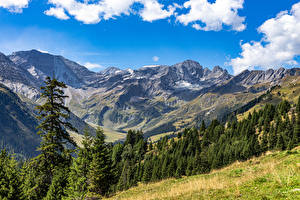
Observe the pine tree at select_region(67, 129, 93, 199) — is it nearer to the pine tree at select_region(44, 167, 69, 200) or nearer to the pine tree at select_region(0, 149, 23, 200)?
the pine tree at select_region(44, 167, 69, 200)

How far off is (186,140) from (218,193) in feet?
337

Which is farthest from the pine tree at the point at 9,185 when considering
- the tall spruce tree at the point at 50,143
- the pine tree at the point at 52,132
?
the pine tree at the point at 52,132

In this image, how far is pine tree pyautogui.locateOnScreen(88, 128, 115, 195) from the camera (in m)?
31.7

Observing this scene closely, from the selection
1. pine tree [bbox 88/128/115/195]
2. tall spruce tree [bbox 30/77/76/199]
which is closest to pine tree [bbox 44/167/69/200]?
tall spruce tree [bbox 30/77/76/199]

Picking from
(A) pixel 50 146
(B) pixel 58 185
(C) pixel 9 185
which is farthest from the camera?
(A) pixel 50 146

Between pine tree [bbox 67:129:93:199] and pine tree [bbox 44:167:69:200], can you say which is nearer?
pine tree [bbox 67:129:93:199]

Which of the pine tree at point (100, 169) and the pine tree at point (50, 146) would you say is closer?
the pine tree at point (50, 146)

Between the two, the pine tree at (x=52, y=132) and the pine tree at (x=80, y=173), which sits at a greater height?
the pine tree at (x=52, y=132)

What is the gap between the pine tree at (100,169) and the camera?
1249 inches

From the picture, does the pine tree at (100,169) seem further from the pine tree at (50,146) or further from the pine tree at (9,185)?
the pine tree at (9,185)

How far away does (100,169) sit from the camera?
105 ft

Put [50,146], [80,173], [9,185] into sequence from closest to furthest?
1. [9,185]
2. [50,146]
3. [80,173]

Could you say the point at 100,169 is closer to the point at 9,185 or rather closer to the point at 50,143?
the point at 50,143

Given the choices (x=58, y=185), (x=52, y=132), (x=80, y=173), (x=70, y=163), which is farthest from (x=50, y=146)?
(x=80, y=173)
